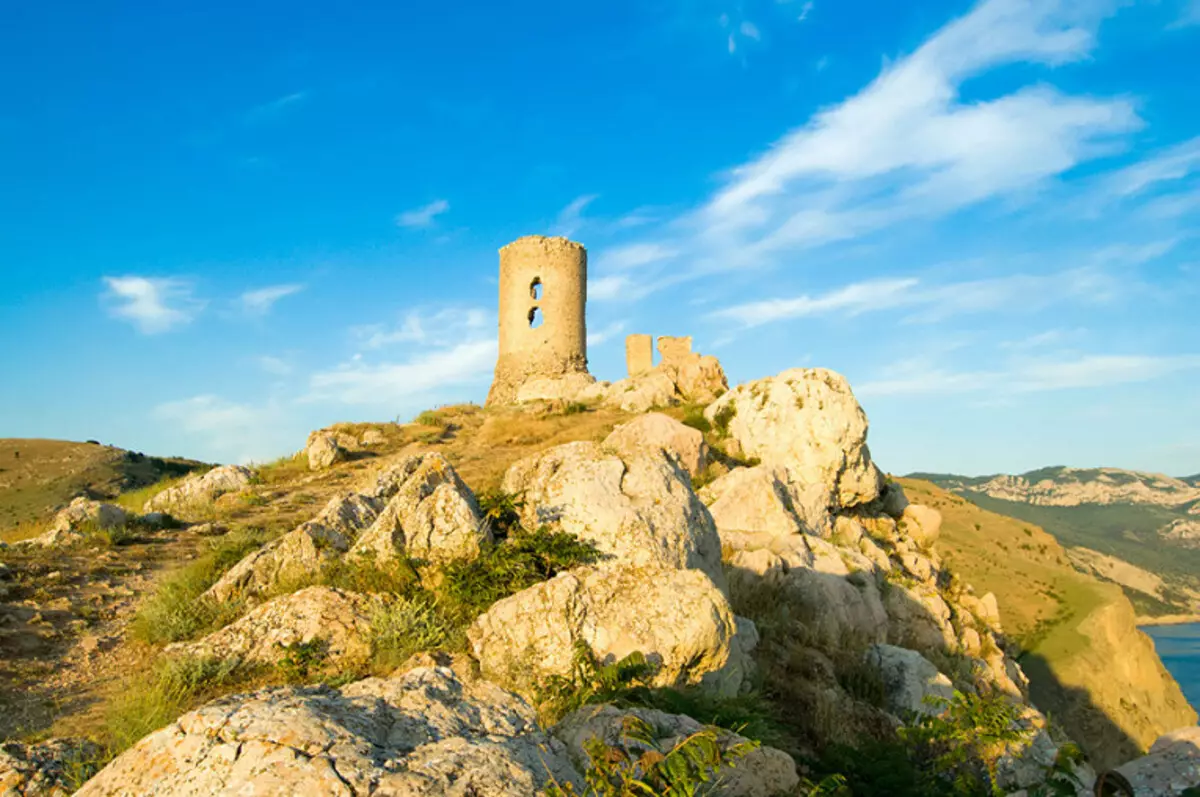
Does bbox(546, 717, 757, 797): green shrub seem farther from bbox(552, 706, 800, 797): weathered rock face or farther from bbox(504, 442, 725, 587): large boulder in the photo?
bbox(504, 442, 725, 587): large boulder

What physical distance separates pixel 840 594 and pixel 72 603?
308 inches

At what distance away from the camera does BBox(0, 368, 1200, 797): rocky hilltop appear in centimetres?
230

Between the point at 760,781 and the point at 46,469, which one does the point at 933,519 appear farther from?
the point at 46,469

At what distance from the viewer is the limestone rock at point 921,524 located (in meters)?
13.6

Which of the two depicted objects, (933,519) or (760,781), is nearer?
(760,781)

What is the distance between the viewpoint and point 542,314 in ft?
94.8

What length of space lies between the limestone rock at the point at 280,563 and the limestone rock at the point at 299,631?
0.72 meters

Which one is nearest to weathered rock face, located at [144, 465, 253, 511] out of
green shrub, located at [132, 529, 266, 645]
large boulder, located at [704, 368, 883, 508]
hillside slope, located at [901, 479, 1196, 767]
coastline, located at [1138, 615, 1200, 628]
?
green shrub, located at [132, 529, 266, 645]

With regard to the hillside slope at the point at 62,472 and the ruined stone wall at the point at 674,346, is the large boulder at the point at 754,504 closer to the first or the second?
the ruined stone wall at the point at 674,346

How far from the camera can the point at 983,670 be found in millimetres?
8719

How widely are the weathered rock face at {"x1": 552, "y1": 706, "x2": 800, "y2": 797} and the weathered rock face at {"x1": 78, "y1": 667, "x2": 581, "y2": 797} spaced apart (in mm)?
287

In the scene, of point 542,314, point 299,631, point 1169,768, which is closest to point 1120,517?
point 542,314

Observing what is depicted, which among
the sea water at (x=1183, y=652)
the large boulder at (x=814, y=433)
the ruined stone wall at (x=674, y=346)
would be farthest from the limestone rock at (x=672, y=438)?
the sea water at (x=1183, y=652)

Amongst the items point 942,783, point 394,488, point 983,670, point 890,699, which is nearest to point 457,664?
point 942,783
